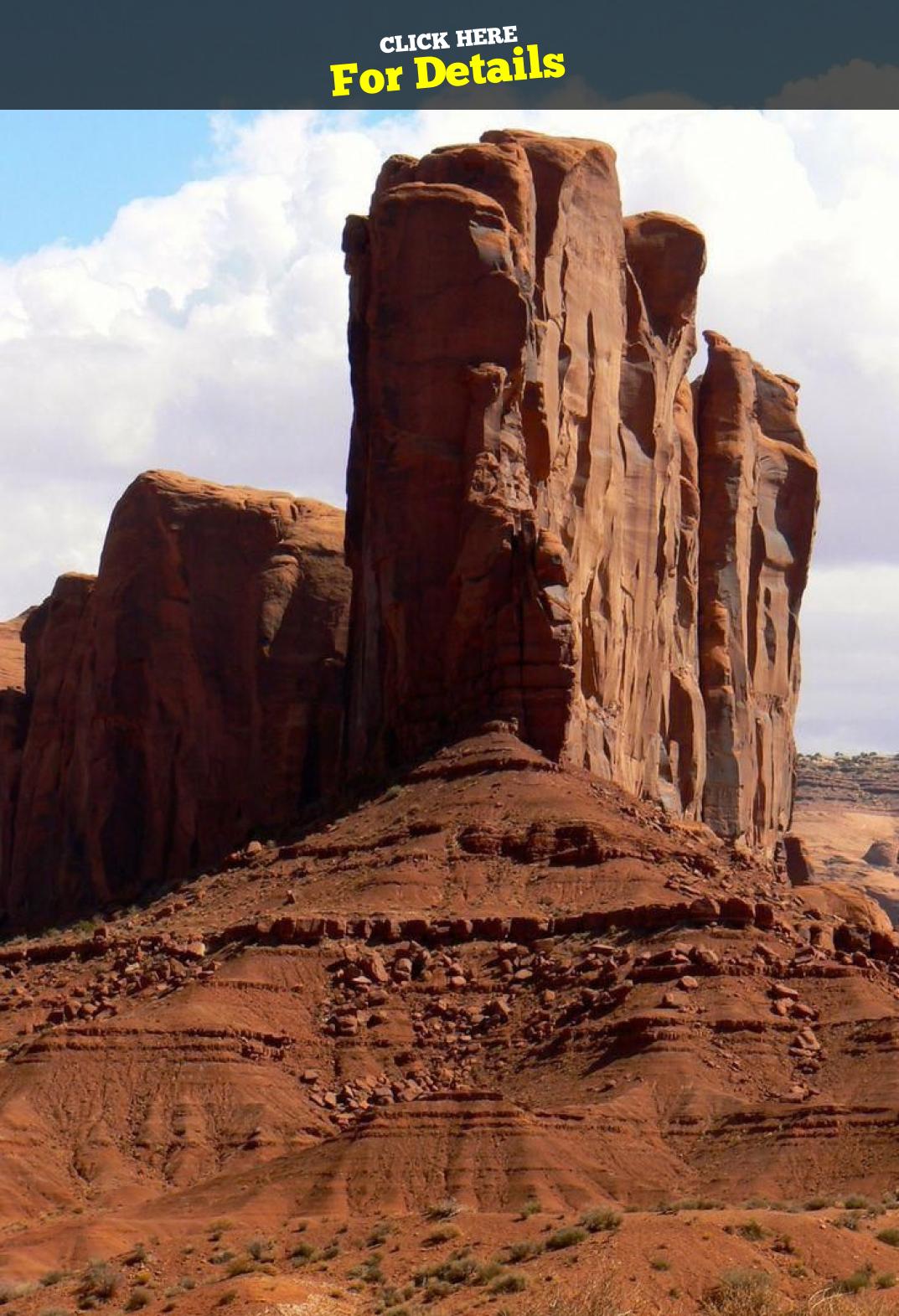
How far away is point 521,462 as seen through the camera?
9725 centimetres

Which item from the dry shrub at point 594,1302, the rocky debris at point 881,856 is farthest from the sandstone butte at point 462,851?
the rocky debris at point 881,856

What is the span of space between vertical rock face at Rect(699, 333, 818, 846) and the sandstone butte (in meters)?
0.22

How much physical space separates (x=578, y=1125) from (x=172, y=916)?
21.0 meters

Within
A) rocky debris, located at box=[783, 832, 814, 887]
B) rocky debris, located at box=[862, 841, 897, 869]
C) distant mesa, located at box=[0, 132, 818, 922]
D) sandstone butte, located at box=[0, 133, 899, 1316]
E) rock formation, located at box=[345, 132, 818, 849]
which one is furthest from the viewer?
rocky debris, located at box=[862, 841, 897, 869]

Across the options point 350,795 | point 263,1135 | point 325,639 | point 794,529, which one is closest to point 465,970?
point 263,1135

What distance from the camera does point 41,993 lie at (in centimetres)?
8725

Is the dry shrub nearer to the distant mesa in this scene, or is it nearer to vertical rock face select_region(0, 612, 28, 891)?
the distant mesa

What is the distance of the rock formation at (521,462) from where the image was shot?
95.1 m

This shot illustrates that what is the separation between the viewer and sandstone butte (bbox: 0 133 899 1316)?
69438 mm

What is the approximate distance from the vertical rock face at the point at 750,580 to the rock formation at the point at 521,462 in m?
4.89

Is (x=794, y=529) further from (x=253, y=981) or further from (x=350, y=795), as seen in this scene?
(x=253, y=981)

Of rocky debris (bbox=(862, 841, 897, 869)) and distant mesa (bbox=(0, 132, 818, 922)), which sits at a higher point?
distant mesa (bbox=(0, 132, 818, 922))

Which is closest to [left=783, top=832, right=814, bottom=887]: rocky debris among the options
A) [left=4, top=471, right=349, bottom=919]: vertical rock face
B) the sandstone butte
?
the sandstone butte

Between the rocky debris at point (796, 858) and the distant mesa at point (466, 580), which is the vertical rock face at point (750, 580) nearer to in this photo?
the distant mesa at point (466, 580)
